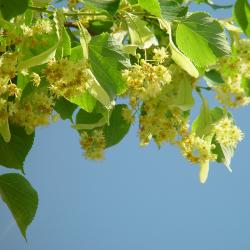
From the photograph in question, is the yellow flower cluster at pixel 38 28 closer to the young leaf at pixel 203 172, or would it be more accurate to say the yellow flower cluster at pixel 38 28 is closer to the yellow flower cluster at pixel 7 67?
the yellow flower cluster at pixel 7 67

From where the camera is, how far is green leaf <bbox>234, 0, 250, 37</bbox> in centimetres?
66

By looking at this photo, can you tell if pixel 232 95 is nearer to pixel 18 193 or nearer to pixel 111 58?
pixel 111 58

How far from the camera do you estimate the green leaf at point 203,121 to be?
0.69 metres

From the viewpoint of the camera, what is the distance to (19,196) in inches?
28.6

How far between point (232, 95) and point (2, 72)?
33 cm

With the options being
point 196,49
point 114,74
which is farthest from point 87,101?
point 196,49

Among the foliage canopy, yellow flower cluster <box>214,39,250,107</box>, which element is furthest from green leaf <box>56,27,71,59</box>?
yellow flower cluster <box>214,39,250,107</box>

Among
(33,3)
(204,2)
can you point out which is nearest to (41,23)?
(33,3)

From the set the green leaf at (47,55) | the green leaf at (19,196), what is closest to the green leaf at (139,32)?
the green leaf at (47,55)

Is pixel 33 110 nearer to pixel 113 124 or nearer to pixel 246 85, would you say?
pixel 113 124

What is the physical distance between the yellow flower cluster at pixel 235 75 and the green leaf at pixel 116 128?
0.13 meters

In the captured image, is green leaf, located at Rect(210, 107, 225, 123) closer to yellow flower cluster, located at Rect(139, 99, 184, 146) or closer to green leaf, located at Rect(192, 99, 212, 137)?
green leaf, located at Rect(192, 99, 212, 137)

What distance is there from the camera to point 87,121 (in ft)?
2.30

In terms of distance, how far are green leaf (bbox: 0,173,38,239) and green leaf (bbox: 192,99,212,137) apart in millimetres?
243
